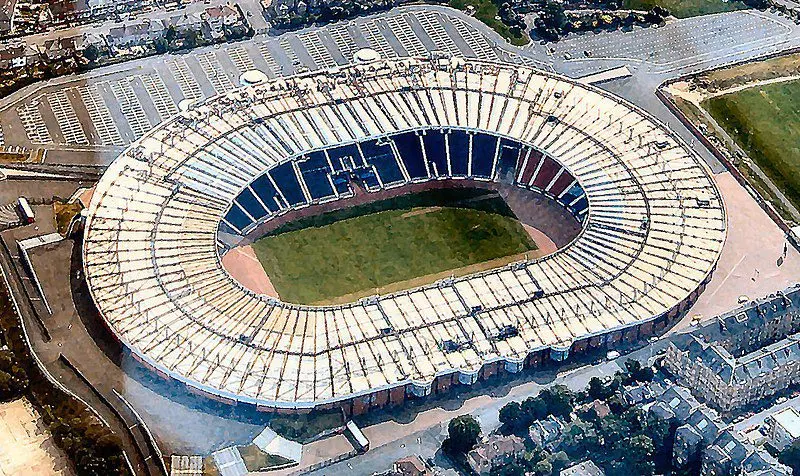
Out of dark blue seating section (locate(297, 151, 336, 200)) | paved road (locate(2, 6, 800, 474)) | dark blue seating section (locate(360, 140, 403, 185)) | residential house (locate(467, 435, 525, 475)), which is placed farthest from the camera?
paved road (locate(2, 6, 800, 474))

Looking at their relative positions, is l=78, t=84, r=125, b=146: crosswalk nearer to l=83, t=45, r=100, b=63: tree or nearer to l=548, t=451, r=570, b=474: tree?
l=83, t=45, r=100, b=63: tree

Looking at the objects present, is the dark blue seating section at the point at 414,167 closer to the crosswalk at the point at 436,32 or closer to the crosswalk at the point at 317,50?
the crosswalk at the point at 317,50

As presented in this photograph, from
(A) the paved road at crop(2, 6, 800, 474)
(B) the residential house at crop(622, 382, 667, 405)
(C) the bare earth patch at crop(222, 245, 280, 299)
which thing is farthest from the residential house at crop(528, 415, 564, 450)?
(A) the paved road at crop(2, 6, 800, 474)

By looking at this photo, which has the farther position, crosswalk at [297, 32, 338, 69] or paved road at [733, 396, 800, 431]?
crosswalk at [297, 32, 338, 69]

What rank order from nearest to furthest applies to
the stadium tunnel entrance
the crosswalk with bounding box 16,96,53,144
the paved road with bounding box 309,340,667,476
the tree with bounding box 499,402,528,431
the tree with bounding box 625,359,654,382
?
the paved road with bounding box 309,340,667,476
the tree with bounding box 499,402,528,431
the tree with bounding box 625,359,654,382
the stadium tunnel entrance
the crosswalk with bounding box 16,96,53,144

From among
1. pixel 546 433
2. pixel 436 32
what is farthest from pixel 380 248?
pixel 436 32

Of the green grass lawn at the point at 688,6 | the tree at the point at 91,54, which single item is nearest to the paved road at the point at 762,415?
the green grass lawn at the point at 688,6
